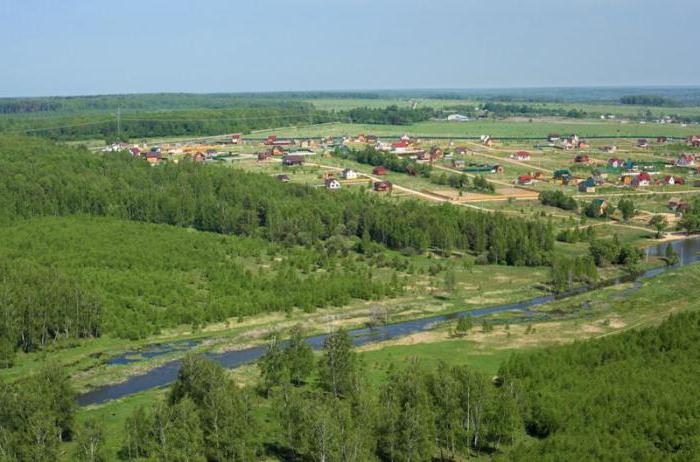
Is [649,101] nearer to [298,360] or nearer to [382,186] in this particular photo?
[382,186]

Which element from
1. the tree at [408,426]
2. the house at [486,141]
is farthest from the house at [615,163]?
the tree at [408,426]

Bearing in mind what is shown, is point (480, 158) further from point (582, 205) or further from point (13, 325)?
point (13, 325)

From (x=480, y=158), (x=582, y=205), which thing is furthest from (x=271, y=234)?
(x=480, y=158)

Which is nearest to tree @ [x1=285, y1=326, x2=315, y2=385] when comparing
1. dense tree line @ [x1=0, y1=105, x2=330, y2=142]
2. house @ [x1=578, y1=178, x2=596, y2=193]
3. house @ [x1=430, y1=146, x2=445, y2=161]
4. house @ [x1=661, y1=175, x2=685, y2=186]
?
house @ [x1=578, y1=178, x2=596, y2=193]

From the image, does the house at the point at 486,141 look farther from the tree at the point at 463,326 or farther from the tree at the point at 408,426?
the tree at the point at 408,426

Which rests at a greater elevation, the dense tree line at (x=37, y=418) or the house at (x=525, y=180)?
the house at (x=525, y=180)

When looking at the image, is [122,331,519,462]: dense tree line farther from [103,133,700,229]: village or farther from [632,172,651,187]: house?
[632,172,651,187]: house
